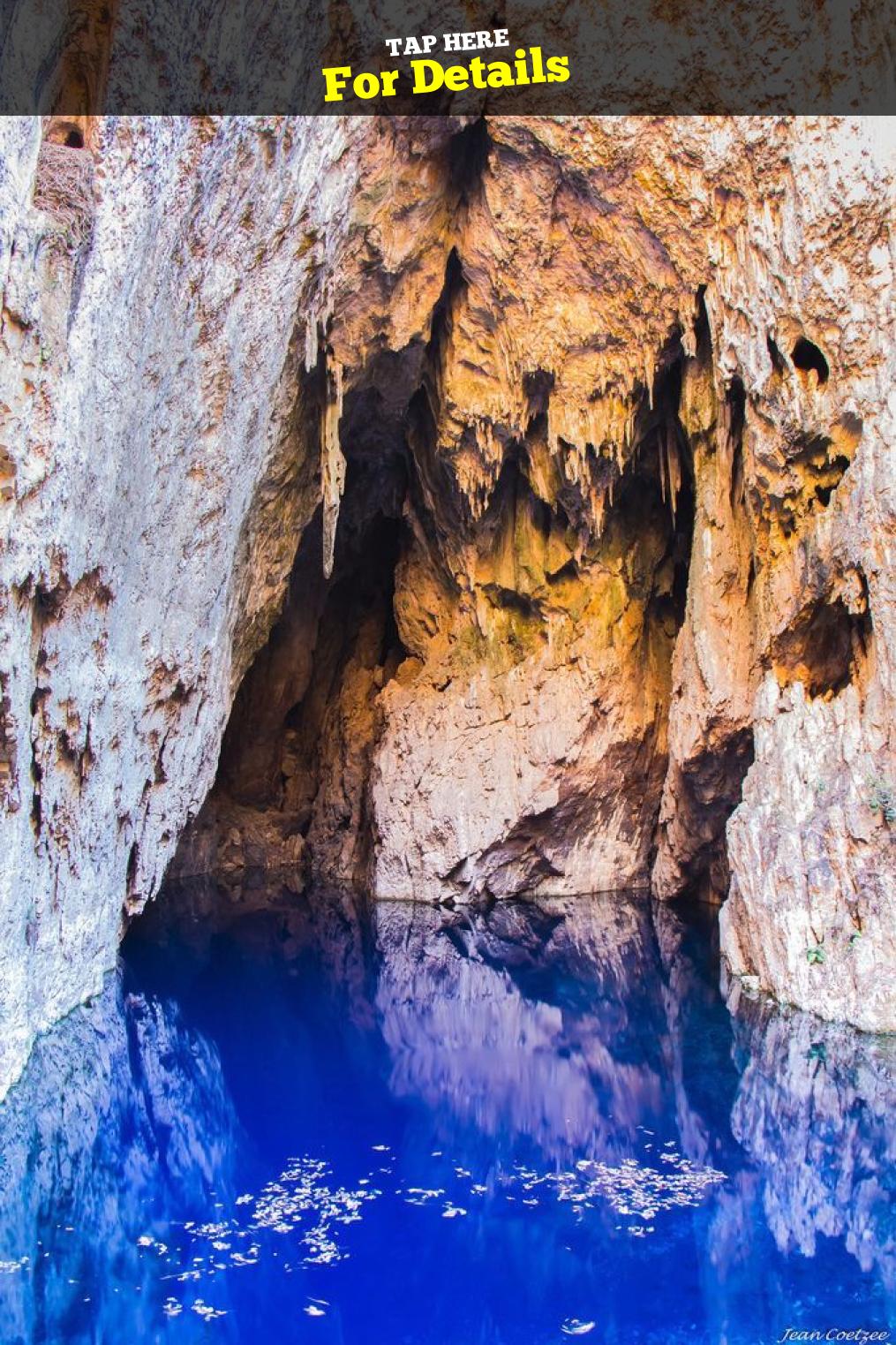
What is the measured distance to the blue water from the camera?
7.22m

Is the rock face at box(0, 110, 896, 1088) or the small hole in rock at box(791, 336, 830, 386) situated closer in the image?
the rock face at box(0, 110, 896, 1088)

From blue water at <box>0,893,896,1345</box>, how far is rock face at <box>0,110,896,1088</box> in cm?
115

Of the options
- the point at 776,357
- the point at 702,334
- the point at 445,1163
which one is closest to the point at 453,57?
the point at 702,334

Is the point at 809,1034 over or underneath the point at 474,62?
underneath

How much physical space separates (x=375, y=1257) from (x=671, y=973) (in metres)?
8.05

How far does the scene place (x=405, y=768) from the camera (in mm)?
20375

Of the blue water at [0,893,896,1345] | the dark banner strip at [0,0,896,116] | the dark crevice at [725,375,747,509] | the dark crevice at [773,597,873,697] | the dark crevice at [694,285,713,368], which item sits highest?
the dark banner strip at [0,0,896,116]

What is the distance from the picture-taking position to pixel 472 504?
62.6 feet

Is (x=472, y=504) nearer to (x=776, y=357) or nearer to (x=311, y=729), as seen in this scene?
(x=776, y=357)

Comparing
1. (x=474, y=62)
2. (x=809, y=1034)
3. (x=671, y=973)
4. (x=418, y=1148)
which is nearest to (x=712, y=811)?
(x=671, y=973)

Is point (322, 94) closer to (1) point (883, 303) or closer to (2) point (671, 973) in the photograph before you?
(1) point (883, 303)

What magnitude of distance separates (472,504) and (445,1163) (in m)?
11.4

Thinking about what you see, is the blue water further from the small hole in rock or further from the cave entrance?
the small hole in rock
